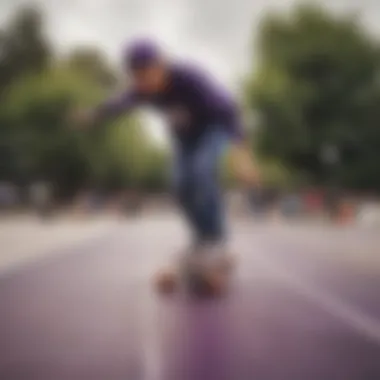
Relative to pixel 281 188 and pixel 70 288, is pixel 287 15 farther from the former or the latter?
pixel 70 288

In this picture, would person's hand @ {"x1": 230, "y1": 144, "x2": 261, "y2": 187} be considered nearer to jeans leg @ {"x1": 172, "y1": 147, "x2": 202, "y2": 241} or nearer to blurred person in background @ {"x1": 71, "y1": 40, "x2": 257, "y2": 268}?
blurred person in background @ {"x1": 71, "y1": 40, "x2": 257, "y2": 268}

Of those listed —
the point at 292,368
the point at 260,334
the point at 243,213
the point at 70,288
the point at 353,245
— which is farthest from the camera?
the point at 70,288

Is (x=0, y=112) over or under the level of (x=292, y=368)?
over

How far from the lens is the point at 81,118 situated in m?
1.77

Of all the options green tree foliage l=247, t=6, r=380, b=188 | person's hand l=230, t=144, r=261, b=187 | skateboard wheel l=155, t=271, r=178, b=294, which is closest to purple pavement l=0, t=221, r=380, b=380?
skateboard wheel l=155, t=271, r=178, b=294

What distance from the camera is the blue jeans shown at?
5.88 ft

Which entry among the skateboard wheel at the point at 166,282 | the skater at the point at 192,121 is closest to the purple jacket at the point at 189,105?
the skater at the point at 192,121

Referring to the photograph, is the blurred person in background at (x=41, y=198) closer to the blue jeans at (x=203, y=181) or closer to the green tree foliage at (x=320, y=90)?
the blue jeans at (x=203, y=181)

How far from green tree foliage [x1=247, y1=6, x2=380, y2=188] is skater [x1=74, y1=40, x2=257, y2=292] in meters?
0.09

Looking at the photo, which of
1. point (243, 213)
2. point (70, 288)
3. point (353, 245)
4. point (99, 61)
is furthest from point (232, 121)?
point (70, 288)

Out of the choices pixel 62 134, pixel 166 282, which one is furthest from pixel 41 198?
pixel 166 282

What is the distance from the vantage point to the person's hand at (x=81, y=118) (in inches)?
69.5

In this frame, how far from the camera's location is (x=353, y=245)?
6.41ft

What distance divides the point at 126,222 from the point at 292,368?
24.1 inches
